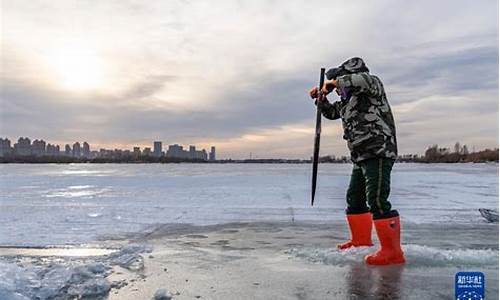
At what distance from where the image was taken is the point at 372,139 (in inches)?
174

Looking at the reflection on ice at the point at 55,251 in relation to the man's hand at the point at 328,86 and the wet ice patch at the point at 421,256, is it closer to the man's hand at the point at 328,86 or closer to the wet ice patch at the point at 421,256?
the wet ice patch at the point at 421,256

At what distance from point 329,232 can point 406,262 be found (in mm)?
1982

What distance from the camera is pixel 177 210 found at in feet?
29.8

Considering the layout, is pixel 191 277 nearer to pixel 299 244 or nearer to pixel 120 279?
pixel 120 279

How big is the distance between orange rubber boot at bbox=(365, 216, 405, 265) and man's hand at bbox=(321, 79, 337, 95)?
1.31 m

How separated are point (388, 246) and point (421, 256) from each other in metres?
0.39

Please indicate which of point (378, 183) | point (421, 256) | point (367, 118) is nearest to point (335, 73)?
point (367, 118)

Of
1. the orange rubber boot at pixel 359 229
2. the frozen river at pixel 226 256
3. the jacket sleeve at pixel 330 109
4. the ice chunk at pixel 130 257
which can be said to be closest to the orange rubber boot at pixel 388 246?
the frozen river at pixel 226 256

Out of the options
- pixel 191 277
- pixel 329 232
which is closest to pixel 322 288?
pixel 191 277

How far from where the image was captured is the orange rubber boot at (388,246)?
165 inches

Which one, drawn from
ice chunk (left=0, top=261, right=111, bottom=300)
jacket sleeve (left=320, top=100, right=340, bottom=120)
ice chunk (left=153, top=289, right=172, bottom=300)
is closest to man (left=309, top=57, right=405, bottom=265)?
jacket sleeve (left=320, top=100, right=340, bottom=120)

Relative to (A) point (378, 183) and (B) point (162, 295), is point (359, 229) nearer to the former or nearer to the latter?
(A) point (378, 183)

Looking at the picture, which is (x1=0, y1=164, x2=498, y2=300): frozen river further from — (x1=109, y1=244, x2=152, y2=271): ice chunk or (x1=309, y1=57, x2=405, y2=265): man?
(x1=309, y1=57, x2=405, y2=265): man

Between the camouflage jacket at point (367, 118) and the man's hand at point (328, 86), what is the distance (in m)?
0.11
